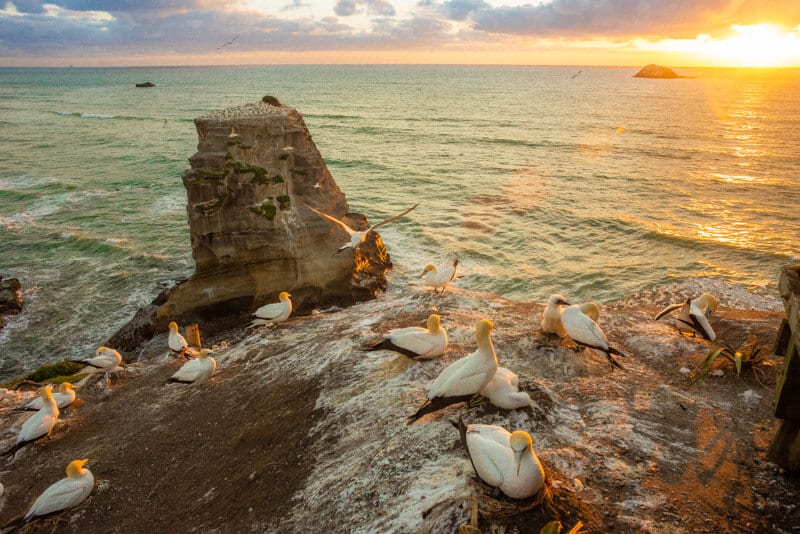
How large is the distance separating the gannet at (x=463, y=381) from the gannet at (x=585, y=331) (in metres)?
3.08

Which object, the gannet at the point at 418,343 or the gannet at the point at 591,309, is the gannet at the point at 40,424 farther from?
the gannet at the point at 591,309

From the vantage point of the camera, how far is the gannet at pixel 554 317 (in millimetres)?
11070

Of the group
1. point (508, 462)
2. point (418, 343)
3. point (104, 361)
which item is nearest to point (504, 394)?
point (508, 462)

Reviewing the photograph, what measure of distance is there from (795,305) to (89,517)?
11793 millimetres

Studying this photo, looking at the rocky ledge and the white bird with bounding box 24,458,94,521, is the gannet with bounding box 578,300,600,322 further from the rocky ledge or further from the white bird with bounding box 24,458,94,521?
the white bird with bounding box 24,458,94,521

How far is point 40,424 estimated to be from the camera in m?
11.3

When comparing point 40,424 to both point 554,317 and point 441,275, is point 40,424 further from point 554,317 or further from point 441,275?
point 554,317

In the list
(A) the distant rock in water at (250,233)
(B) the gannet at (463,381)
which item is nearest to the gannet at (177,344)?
(A) the distant rock in water at (250,233)

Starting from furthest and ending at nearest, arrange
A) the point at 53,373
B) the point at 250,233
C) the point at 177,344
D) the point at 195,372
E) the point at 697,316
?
1. the point at 250,233
2. the point at 53,373
3. the point at 177,344
4. the point at 697,316
5. the point at 195,372

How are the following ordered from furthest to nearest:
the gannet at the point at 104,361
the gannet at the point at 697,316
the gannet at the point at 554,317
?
the gannet at the point at 104,361 → the gannet at the point at 697,316 → the gannet at the point at 554,317

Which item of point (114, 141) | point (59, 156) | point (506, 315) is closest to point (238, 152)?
point (506, 315)

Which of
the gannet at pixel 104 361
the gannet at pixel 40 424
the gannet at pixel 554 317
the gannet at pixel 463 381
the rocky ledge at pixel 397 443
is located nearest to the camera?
the rocky ledge at pixel 397 443

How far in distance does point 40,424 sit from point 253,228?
10549 mm

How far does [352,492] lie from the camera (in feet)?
23.8
